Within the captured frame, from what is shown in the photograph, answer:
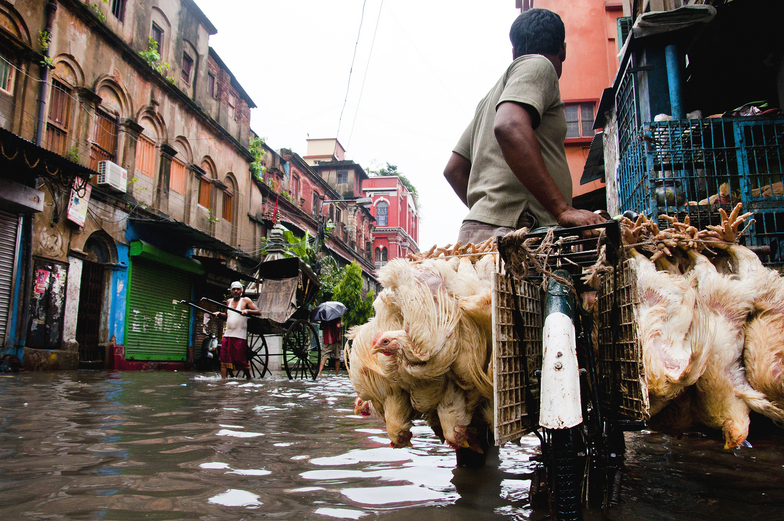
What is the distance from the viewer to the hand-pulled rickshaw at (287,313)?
996 cm

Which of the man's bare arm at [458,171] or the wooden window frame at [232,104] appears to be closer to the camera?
the man's bare arm at [458,171]

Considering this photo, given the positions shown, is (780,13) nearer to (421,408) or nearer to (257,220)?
(421,408)

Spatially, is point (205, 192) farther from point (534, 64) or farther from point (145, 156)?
point (534, 64)

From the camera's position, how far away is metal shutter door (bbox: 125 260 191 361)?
14531mm

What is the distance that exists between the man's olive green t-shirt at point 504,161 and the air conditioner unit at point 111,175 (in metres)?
13.0

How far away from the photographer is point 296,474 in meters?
2.42

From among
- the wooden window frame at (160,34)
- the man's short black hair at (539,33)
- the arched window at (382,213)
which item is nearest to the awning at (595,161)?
the man's short black hair at (539,33)

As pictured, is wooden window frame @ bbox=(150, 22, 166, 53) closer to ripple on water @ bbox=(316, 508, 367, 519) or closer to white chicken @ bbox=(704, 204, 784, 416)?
ripple on water @ bbox=(316, 508, 367, 519)

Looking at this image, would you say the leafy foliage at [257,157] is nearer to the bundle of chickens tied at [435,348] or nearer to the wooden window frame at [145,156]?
the wooden window frame at [145,156]

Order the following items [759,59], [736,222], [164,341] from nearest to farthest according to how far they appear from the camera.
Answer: [736,222], [759,59], [164,341]

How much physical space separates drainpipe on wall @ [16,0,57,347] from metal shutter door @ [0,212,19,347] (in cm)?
24

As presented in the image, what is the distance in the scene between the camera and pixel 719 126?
5.62 m

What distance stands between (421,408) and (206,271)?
17.6m

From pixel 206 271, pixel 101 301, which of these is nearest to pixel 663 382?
pixel 101 301
